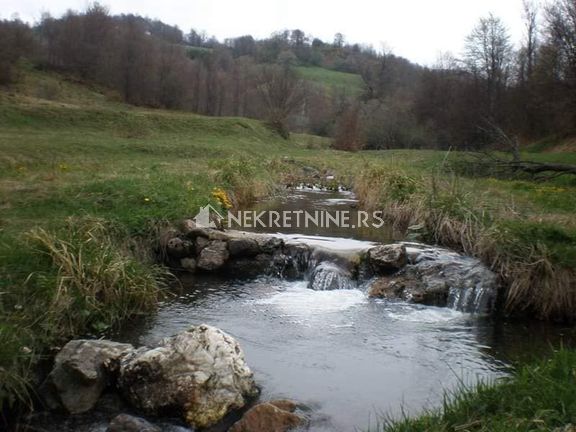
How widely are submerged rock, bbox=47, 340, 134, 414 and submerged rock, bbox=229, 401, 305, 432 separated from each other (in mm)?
1212

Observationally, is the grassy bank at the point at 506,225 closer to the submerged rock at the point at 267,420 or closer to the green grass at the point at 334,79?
the submerged rock at the point at 267,420

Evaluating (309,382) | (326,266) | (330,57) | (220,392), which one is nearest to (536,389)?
(309,382)

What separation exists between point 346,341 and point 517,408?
2676mm

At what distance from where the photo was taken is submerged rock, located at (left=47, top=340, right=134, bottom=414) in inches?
180

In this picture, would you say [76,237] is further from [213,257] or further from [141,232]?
[213,257]

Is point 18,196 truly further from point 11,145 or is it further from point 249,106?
point 249,106

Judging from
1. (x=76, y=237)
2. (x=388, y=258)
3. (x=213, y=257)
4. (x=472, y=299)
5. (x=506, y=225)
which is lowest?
(x=472, y=299)

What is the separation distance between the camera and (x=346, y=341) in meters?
6.15

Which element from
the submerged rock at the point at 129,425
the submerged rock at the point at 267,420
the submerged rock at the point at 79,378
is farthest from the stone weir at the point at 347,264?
the submerged rock at the point at 129,425

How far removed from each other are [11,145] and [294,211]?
10.3m

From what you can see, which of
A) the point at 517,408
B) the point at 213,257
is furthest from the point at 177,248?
the point at 517,408

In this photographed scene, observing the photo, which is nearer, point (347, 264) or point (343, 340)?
point (343, 340)

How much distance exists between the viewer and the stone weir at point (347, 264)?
25.1 ft

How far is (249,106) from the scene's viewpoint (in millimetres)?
53156
